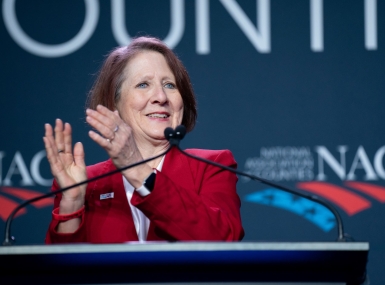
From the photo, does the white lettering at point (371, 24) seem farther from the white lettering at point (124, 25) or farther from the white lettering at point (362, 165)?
the white lettering at point (124, 25)

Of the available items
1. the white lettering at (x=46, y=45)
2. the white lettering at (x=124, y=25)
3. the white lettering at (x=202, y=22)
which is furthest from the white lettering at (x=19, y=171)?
the white lettering at (x=202, y=22)

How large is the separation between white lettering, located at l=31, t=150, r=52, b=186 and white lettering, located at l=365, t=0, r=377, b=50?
5.57 ft

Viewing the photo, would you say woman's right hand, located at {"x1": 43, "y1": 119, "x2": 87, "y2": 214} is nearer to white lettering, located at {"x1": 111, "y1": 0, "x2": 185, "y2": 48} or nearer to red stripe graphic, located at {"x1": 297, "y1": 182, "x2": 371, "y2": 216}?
white lettering, located at {"x1": 111, "y1": 0, "x2": 185, "y2": 48}

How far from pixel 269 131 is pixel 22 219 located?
4.23ft

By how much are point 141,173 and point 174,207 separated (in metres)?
0.11

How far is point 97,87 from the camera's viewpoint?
1999 mm

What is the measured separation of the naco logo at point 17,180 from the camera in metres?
2.98

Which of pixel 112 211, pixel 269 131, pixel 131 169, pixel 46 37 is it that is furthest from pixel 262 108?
pixel 131 169

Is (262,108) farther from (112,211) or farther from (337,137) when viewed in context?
(112,211)

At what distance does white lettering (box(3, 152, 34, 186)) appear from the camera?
299cm

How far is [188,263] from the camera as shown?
3.60 ft

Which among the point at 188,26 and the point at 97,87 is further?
the point at 188,26

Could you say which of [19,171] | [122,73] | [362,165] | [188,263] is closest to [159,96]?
[122,73]

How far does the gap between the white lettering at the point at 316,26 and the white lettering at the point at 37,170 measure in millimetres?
1444
